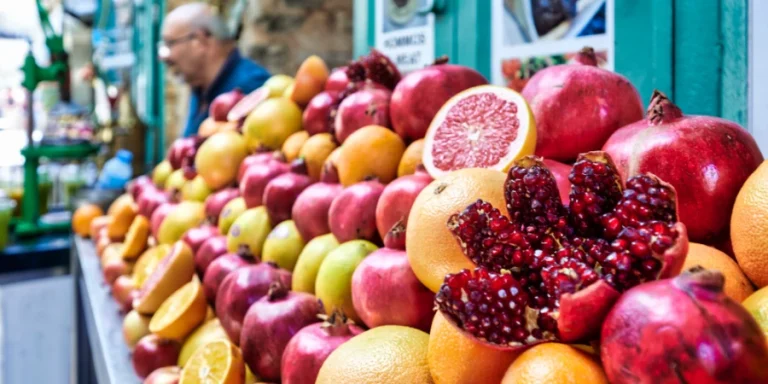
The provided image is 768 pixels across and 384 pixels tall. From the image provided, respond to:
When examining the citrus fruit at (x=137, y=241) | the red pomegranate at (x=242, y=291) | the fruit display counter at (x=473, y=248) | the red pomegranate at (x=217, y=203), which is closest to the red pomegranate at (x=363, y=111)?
the fruit display counter at (x=473, y=248)

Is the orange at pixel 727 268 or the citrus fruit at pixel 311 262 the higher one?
the orange at pixel 727 268

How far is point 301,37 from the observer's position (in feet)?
14.6

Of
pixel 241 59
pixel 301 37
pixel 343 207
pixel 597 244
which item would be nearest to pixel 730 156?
pixel 597 244

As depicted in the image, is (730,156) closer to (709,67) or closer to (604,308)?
(604,308)

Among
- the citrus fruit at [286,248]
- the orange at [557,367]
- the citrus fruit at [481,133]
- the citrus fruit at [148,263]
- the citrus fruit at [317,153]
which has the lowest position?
the citrus fruit at [148,263]

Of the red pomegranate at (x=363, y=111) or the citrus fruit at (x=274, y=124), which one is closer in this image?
the red pomegranate at (x=363, y=111)

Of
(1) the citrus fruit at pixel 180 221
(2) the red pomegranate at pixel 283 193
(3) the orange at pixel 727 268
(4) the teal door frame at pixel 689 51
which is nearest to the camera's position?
(3) the orange at pixel 727 268

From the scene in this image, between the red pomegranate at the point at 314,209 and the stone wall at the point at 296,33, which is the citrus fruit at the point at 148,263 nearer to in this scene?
the red pomegranate at the point at 314,209

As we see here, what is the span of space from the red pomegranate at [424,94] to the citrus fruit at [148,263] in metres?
1.02

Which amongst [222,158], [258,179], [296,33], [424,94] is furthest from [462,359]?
[296,33]

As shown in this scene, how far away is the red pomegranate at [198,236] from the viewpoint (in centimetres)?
181

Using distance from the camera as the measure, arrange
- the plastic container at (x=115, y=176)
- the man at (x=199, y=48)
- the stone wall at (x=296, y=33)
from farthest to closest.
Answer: the stone wall at (x=296, y=33) → the plastic container at (x=115, y=176) → the man at (x=199, y=48)

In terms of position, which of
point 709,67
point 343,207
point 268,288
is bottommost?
point 268,288

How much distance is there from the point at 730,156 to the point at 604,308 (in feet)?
1.14
